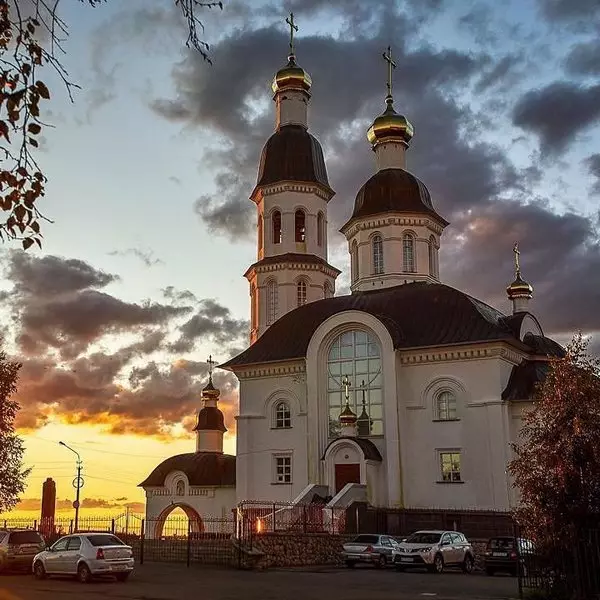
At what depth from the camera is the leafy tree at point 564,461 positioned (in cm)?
1645

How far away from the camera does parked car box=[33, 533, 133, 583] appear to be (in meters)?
20.9

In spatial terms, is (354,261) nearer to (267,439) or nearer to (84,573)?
(267,439)

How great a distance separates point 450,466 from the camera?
114 feet

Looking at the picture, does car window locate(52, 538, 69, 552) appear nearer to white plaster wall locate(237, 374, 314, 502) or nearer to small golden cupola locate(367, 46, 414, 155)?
white plaster wall locate(237, 374, 314, 502)

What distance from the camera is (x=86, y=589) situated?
18.8 m

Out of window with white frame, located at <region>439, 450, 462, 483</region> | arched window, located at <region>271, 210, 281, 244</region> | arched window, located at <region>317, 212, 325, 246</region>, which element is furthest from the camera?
arched window, located at <region>317, 212, 325, 246</region>

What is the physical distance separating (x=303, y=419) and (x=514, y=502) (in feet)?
33.0

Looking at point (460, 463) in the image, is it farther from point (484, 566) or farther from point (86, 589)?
point (86, 589)

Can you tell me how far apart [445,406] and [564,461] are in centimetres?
1895

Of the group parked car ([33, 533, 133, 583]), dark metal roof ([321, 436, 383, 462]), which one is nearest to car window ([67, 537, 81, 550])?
parked car ([33, 533, 133, 583])

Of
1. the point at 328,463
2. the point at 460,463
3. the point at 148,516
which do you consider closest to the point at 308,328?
the point at 328,463

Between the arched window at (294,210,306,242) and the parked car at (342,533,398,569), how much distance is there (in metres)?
21.7

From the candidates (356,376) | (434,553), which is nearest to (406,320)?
(356,376)

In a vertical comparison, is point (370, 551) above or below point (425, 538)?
below
